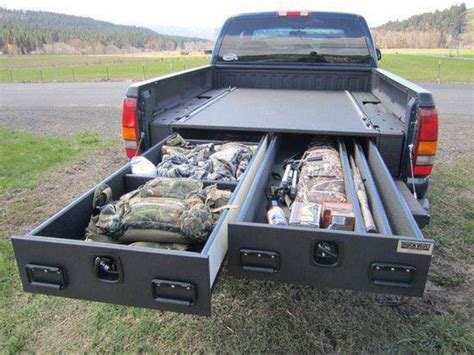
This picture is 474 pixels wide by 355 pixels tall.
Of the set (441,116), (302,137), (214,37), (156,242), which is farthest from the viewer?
(441,116)

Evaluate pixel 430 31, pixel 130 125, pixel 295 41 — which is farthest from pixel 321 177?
pixel 430 31

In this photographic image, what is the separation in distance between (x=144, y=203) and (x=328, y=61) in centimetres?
399

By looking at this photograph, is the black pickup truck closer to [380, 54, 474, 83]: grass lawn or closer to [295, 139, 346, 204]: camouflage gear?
[295, 139, 346, 204]: camouflage gear

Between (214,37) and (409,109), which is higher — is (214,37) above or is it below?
above

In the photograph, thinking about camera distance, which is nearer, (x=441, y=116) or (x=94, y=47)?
(x=441, y=116)

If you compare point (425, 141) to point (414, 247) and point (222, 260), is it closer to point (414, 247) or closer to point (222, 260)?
point (414, 247)

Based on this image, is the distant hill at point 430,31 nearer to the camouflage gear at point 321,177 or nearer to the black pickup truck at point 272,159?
the black pickup truck at point 272,159

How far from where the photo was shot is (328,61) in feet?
17.6

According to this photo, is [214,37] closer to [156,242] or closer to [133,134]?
[133,134]

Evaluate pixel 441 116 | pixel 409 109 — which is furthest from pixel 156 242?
pixel 441 116

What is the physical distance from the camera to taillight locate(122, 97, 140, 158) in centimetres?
315

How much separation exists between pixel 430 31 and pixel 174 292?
98.8 m

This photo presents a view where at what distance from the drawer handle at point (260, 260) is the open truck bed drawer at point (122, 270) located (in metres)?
0.11

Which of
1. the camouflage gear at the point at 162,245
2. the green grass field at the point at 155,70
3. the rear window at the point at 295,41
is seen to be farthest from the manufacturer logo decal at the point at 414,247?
the green grass field at the point at 155,70
